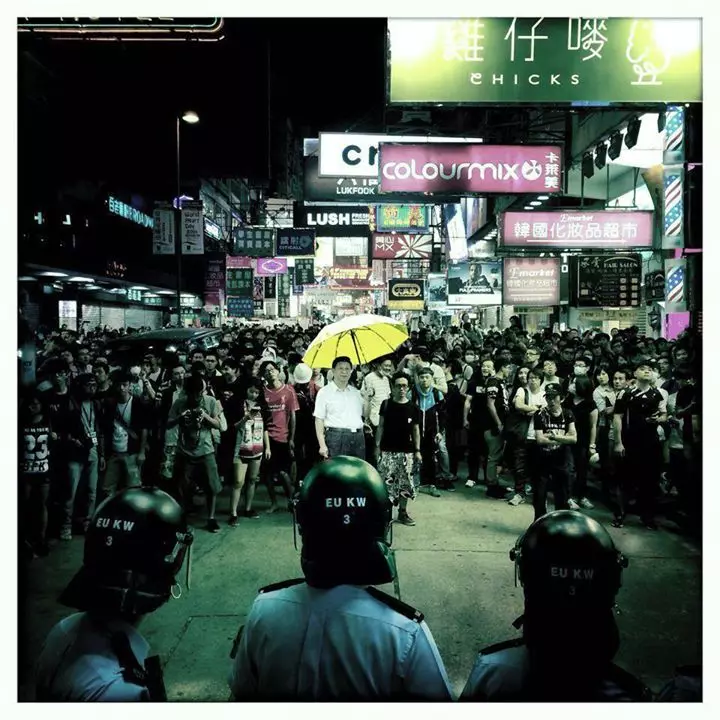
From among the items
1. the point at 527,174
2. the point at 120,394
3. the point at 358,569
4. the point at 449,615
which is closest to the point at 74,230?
the point at 120,394

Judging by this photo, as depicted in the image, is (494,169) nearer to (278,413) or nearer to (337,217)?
(278,413)

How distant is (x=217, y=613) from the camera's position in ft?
15.6

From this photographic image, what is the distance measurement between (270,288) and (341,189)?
23.0 m

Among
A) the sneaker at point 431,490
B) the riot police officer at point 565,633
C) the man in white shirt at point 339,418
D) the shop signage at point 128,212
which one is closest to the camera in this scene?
the riot police officer at point 565,633

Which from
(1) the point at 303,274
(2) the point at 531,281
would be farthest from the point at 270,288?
(2) the point at 531,281

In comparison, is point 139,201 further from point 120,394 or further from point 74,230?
point 120,394

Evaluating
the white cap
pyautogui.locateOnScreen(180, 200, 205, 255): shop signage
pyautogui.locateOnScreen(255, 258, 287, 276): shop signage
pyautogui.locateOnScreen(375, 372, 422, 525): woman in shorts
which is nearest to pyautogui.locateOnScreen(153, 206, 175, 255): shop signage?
pyautogui.locateOnScreen(180, 200, 205, 255): shop signage

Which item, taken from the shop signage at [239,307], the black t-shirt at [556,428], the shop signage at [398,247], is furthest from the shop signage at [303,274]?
the black t-shirt at [556,428]

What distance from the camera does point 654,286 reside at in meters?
13.7

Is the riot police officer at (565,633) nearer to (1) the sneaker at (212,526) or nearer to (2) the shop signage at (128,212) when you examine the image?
(1) the sneaker at (212,526)

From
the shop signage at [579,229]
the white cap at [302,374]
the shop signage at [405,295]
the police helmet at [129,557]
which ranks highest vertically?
the shop signage at [405,295]

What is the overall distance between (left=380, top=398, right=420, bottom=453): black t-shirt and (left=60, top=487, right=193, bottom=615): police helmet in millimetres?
4911

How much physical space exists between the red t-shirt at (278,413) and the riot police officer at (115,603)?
5.13m

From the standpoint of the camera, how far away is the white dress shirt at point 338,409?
6.67 metres
